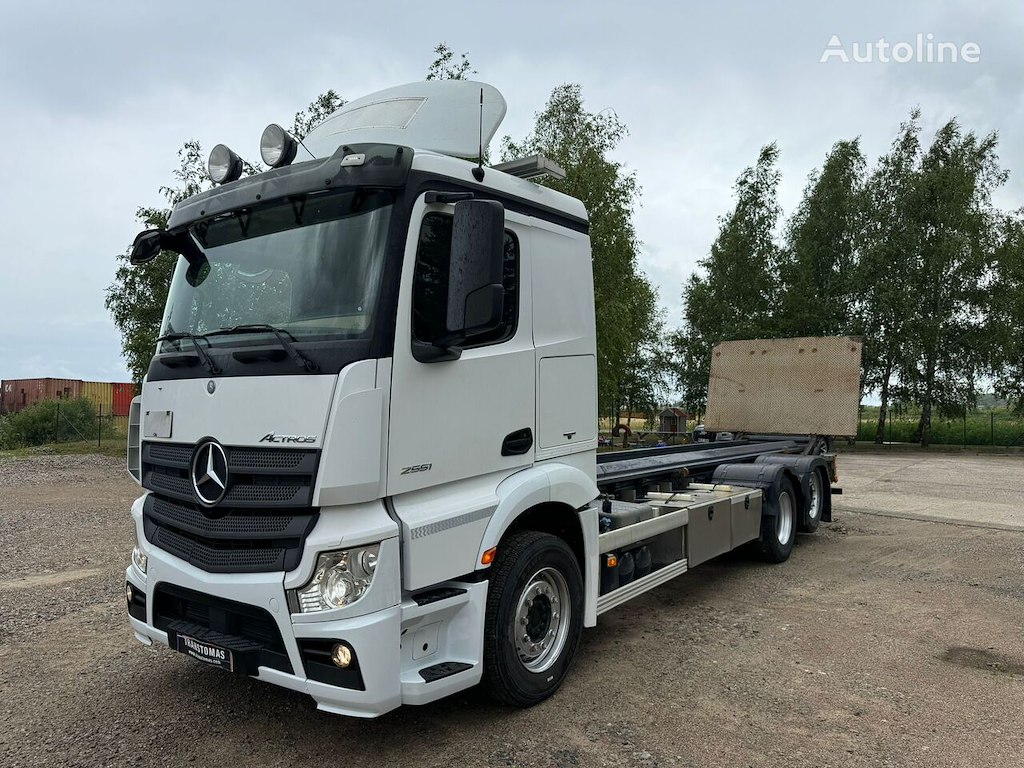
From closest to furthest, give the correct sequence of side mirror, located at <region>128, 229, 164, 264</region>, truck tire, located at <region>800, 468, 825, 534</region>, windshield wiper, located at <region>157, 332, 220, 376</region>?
windshield wiper, located at <region>157, 332, 220, 376</region>
side mirror, located at <region>128, 229, 164, 264</region>
truck tire, located at <region>800, 468, 825, 534</region>

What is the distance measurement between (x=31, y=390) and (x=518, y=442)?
36.4 metres

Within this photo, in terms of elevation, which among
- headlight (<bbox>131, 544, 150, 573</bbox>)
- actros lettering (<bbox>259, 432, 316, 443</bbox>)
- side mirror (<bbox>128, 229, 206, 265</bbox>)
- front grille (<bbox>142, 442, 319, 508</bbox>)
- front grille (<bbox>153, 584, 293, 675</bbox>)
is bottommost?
front grille (<bbox>153, 584, 293, 675</bbox>)

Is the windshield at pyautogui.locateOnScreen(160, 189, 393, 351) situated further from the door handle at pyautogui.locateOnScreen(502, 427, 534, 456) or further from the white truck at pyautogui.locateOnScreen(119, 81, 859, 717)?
the door handle at pyautogui.locateOnScreen(502, 427, 534, 456)

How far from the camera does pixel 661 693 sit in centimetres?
408

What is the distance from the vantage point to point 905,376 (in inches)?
1037

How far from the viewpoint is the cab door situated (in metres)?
3.17

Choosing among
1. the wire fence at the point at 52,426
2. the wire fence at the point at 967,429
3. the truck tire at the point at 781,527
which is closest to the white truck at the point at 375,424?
the truck tire at the point at 781,527

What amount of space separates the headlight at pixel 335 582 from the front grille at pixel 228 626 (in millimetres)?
239

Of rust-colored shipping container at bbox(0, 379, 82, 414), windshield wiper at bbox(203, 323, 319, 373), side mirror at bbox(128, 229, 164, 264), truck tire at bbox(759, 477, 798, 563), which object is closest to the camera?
windshield wiper at bbox(203, 323, 319, 373)

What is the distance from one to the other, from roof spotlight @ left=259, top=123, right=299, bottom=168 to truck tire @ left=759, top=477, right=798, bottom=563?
5.63m

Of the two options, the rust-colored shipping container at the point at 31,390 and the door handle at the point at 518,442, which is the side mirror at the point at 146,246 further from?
the rust-colored shipping container at the point at 31,390

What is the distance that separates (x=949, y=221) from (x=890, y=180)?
3.17 m

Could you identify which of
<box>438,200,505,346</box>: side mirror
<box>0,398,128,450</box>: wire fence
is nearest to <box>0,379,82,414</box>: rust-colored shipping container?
<box>0,398,128,450</box>: wire fence

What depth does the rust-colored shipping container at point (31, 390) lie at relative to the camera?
3247 centimetres
